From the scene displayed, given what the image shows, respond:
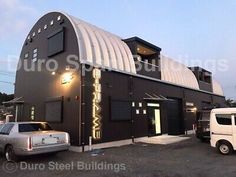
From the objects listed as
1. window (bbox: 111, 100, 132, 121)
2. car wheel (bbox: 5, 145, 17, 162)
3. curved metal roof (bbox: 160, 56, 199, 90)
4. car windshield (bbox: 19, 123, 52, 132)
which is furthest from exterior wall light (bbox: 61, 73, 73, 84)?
curved metal roof (bbox: 160, 56, 199, 90)

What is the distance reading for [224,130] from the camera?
10820 mm

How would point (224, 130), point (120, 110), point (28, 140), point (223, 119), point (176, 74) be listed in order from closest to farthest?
point (28, 140) < point (224, 130) < point (223, 119) < point (120, 110) < point (176, 74)

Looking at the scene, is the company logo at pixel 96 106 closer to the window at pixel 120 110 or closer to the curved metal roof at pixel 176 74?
the window at pixel 120 110

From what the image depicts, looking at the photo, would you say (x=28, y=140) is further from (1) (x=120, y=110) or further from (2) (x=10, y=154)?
(1) (x=120, y=110)

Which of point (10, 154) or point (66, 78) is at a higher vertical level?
point (66, 78)

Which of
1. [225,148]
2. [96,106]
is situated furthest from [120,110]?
[225,148]

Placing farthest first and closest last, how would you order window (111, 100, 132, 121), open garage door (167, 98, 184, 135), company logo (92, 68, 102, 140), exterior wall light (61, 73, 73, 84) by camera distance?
open garage door (167, 98, 184, 135)
window (111, 100, 132, 121)
exterior wall light (61, 73, 73, 84)
company logo (92, 68, 102, 140)

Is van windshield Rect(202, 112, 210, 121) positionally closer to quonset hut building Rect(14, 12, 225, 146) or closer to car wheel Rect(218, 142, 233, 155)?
quonset hut building Rect(14, 12, 225, 146)

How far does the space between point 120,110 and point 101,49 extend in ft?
12.3

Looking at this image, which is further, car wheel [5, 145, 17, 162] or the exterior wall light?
the exterior wall light

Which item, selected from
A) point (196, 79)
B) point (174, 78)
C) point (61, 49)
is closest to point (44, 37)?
point (61, 49)

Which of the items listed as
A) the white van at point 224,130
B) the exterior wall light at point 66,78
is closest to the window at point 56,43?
the exterior wall light at point 66,78

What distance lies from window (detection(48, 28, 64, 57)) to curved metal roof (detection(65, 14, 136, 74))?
1193 millimetres

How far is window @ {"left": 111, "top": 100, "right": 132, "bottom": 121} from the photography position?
14048mm
